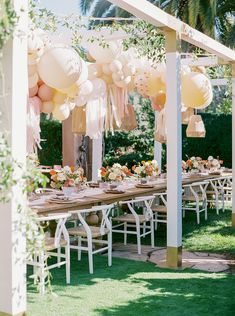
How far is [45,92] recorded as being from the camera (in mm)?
4816

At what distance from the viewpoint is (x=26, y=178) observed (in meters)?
2.59

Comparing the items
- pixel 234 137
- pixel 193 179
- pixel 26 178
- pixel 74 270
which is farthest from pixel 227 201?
pixel 26 178

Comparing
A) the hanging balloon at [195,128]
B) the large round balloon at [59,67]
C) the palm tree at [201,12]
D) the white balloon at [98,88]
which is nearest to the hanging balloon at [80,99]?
the white balloon at [98,88]

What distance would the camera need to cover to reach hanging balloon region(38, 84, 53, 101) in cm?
480

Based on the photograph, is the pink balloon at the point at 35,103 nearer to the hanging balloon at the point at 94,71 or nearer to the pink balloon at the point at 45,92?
the pink balloon at the point at 45,92

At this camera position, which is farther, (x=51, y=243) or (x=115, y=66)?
(x=115, y=66)

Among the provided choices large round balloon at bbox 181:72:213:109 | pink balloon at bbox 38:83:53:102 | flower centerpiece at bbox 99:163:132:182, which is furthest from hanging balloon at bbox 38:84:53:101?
flower centerpiece at bbox 99:163:132:182

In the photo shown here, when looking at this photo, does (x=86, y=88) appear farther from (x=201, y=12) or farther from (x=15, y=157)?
(x=201, y=12)

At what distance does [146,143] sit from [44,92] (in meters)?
10.2

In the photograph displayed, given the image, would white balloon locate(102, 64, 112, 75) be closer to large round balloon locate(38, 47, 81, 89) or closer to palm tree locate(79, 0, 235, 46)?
large round balloon locate(38, 47, 81, 89)

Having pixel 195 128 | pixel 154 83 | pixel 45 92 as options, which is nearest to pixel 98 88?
pixel 154 83

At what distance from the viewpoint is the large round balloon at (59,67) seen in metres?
4.36

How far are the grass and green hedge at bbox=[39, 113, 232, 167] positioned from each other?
28.1 feet

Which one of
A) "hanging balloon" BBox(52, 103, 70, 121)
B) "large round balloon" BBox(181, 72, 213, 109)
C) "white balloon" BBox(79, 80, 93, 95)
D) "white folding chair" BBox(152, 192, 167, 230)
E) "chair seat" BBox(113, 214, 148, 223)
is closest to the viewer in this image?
"hanging balloon" BBox(52, 103, 70, 121)
